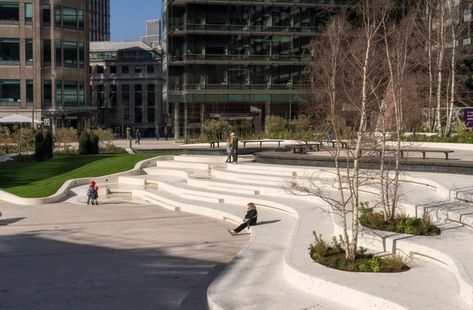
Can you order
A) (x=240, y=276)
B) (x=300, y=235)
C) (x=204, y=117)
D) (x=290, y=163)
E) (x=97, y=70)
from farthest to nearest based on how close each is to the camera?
1. (x=97, y=70)
2. (x=204, y=117)
3. (x=290, y=163)
4. (x=300, y=235)
5. (x=240, y=276)

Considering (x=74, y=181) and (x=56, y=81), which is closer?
(x=74, y=181)

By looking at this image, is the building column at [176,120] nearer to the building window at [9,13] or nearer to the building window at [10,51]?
the building window at [10,51]

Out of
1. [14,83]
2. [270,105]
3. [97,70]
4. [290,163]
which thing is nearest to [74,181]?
[290,163]

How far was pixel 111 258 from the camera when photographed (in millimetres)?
14016

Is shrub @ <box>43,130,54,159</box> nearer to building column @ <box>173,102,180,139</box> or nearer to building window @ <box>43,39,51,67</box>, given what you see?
building window @ <box>43,39,51,67</box>

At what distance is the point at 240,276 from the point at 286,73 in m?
55.5

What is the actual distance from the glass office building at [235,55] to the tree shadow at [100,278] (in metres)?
48.5

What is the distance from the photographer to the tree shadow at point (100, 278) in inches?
409

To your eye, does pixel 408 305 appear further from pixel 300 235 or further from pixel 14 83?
pixel 14 83

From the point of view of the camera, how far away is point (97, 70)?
112375 millimetres

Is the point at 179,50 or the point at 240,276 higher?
the point at 179,50

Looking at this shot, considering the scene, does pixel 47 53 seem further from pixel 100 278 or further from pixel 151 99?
pixel 100 278

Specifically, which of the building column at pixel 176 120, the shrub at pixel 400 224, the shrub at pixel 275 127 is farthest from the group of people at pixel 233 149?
the building column at pixel 176 120

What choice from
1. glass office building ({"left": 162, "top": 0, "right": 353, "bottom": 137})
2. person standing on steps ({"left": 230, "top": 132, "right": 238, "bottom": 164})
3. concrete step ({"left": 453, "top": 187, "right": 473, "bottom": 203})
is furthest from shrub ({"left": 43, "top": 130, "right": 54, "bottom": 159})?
concrete step ({"left": 453, "top": 187, "right": 473, "bottom": 203})
